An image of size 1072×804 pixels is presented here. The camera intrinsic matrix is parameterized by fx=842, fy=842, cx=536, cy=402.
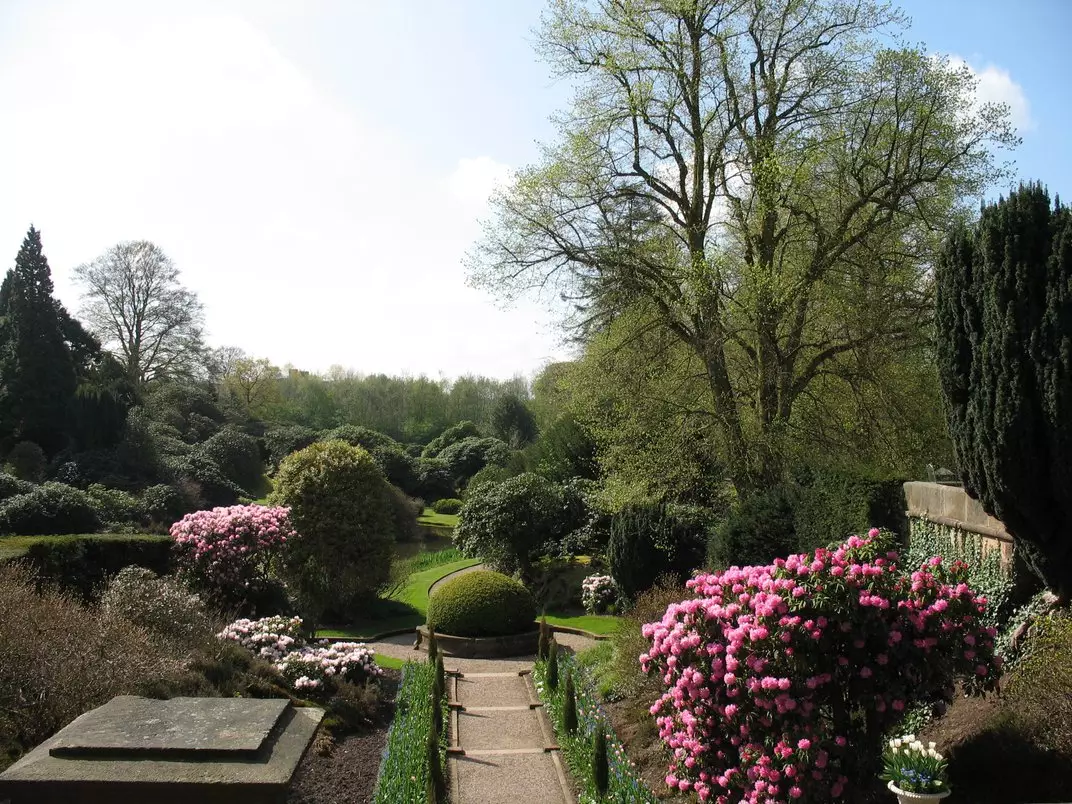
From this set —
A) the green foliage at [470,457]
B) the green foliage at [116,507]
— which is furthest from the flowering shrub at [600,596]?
the green foliage at [470,457]

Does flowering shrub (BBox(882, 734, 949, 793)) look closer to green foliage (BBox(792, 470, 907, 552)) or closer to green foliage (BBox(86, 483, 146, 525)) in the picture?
green foliage (BBox(792, 470, 907, 552))

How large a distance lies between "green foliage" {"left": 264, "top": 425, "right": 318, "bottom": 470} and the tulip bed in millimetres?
30170

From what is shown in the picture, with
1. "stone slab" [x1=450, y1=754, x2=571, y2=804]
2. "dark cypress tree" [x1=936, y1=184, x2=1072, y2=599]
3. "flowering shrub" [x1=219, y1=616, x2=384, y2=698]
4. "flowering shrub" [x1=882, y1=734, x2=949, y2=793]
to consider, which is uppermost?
"dark cypress tree" [x1=936, y1=184, x2=1072, y2=599]

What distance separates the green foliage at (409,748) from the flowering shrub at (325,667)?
21.4 inches

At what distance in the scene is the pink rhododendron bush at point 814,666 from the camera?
17.9 feet

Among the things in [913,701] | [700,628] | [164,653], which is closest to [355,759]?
[164,653]

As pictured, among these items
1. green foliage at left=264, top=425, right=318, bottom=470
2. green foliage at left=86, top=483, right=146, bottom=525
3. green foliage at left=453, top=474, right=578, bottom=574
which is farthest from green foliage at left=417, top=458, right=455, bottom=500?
green foliage at left=453, top=474, right=578, bottom=574

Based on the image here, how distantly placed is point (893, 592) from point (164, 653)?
628 centimetres

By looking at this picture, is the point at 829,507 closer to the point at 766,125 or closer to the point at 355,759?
the point at 355,759

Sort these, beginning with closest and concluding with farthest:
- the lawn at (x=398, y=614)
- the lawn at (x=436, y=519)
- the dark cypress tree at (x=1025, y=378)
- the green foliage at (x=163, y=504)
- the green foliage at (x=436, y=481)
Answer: the dark cypress tree at (x=1025, y=378) < the lawn at (x=398, y=614) < the green foliage at (x=163, y=504) < the lawn at (x=436, y=519) < the green foliage at (x=436, y=481)

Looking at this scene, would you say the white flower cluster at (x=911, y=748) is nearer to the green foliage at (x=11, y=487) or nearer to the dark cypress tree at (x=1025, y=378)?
the dark cypress tree at (x=1025, y=378)

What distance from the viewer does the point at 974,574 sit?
7.79 metres

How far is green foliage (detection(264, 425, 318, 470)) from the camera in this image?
3922 centimetres

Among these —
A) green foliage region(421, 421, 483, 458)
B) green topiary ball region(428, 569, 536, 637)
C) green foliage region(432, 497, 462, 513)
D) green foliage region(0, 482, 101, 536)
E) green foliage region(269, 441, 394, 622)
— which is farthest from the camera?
green foliage region(421, 421, 483, 458)
